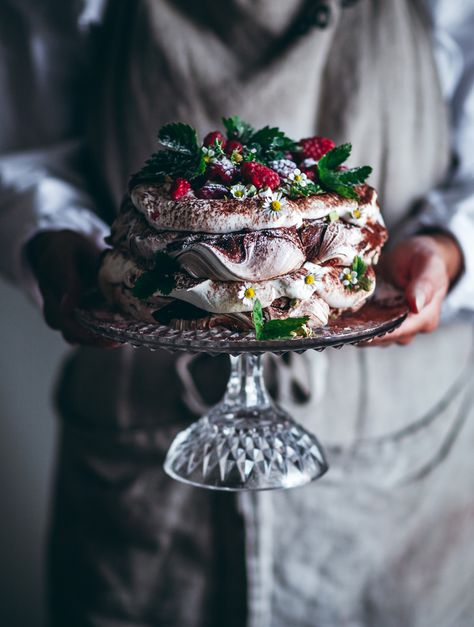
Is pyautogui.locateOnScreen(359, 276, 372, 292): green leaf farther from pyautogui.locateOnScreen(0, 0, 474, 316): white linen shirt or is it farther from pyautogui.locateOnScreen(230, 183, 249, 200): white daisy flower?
pyautogui.locateOnScreen(0, 0, 474, 316): white linen shirt

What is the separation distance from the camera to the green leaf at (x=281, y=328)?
29.0 inches

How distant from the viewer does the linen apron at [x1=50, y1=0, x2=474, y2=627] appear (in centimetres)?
122

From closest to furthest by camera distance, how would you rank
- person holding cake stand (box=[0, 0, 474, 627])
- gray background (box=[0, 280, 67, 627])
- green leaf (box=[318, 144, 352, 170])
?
green leaf (box=[318, 144, 352, 170]), person holding cake stand (box=[0, 0, 474, 627]), gray background (box=[0, 280, 67, 627])

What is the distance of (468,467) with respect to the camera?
144 cm

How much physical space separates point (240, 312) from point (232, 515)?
591 millimetres

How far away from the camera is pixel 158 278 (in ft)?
2.65

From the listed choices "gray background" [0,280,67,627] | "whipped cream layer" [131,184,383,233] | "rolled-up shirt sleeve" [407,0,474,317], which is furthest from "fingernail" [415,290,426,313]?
"gray background" [0,280,67,627]

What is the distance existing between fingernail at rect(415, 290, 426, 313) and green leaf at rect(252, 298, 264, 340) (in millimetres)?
210

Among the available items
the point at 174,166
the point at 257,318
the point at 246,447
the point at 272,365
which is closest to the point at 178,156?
the point at 174,166

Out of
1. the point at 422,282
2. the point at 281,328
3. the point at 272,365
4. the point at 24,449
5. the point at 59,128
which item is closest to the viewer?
the point at 281,328

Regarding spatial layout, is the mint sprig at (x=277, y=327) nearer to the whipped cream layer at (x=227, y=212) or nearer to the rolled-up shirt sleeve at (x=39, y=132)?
the whipped cream layer at (x=227, y=212)

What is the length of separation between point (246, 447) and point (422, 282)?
0.29 m

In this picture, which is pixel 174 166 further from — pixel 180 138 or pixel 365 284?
pixel 365 284

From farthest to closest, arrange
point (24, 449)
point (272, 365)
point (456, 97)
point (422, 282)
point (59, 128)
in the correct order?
point (24, 449), point (59, 128), point (456, 97), point (272, 365), point (422, 282)
